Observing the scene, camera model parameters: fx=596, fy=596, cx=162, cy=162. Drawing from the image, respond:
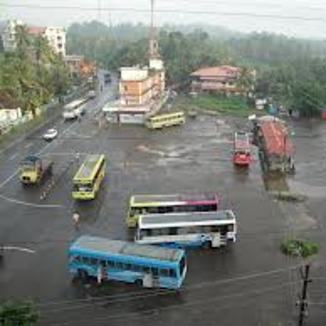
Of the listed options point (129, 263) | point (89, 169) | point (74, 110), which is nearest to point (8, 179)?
point (89, 169)

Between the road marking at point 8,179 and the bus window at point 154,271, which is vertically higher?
the bus window at point 154,271

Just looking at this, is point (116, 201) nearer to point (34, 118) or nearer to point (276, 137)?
point (276, 137)

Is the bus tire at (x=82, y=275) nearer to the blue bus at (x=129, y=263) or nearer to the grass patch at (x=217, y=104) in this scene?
the blue bus at (x=129, y=263)

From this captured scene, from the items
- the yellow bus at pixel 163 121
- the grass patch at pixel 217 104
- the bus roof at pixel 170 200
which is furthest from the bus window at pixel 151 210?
the grass patch at pixel 217 104

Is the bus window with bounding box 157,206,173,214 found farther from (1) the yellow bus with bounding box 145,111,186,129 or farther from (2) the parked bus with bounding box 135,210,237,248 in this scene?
(1) the yellow bus with bounding box 145,111,186,129

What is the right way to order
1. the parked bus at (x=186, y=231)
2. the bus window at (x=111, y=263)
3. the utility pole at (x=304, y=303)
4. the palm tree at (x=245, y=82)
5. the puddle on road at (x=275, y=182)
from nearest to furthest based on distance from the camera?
the utility pole at (x=304, y=303), the bus window at (x=111, y=263), the parked bus at (x=186, y=231), the puddle on road at (x=275, y=182), the palm tree at (x=245, y=82)

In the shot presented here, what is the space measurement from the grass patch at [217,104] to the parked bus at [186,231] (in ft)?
101

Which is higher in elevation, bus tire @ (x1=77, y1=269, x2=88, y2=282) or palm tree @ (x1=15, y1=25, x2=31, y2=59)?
palm tree @ (x1=15, y1=25, x2=31, y2=59)

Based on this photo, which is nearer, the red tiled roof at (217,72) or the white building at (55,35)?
the red tiled roof at (217,72)

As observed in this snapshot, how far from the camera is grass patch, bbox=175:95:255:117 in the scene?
53.5m

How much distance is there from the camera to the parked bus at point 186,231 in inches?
853

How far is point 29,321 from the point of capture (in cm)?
1462

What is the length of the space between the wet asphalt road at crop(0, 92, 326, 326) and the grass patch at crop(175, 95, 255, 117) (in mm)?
12460

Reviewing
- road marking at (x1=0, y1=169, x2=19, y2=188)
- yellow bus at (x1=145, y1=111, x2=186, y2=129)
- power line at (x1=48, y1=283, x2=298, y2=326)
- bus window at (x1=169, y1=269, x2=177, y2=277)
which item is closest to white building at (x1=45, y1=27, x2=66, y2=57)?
yellow bus at (x1=145, y1=111, x2=186, y2=129)
